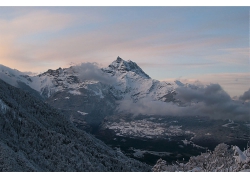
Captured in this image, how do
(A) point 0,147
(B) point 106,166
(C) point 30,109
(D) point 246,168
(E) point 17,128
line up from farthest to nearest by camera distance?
(C) point 30,109, (B) point 106,166, (E) point 17,128, (A) point 0,147, (D) point 246,168

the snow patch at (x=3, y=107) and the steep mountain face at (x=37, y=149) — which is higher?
the snow patch at (x=3, y=107)

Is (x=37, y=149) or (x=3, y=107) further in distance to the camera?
(x=3, y=107)

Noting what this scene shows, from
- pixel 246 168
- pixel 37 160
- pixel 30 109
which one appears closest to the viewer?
pixel 246 168

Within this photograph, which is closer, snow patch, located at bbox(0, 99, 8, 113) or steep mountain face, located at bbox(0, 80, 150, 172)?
steep mountain face, located at bbox(0, 80, 150, 172)

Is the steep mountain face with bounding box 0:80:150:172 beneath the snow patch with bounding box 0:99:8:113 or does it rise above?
beneath

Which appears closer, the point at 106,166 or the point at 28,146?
the point at 28,146

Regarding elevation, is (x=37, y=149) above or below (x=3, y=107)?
below

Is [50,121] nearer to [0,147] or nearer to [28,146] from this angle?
[28,146]

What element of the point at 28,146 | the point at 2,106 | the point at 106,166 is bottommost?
the point at 106,166

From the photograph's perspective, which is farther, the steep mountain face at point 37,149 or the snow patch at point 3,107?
the snow patch at point 3,107
